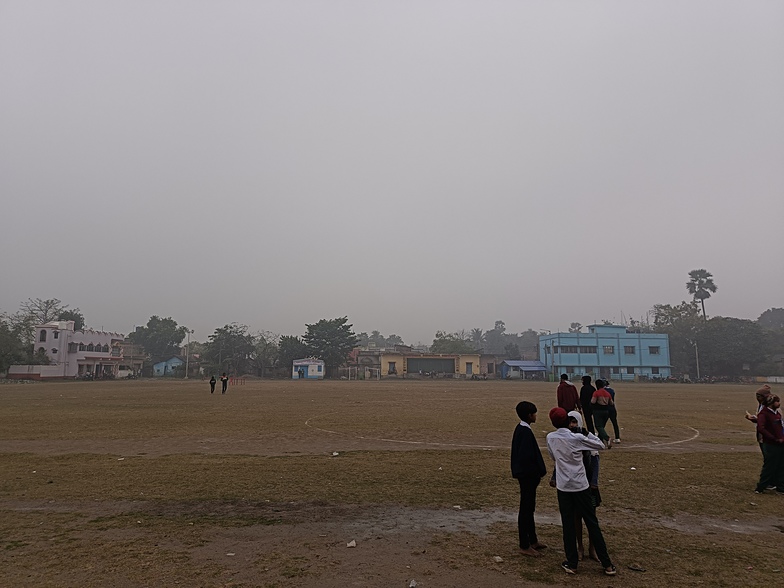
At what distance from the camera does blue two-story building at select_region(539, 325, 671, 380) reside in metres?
91.6

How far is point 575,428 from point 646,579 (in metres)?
1.71

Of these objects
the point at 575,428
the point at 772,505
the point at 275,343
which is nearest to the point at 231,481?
the point at 575,428

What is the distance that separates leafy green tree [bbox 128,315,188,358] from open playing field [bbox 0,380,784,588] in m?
117

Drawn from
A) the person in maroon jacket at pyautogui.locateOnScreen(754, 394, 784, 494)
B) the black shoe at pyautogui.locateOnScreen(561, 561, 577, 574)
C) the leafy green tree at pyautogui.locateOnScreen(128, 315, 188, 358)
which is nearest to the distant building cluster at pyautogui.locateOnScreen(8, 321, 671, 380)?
the leafy green tree at pyautogui.locateOnScreen(128, 315, 188, 358)

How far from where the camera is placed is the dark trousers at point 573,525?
5758 mm

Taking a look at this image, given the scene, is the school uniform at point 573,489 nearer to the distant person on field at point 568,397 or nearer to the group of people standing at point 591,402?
the group of people standing at point 591,402

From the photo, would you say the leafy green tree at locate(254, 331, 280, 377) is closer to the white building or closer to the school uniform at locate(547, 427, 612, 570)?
the white building


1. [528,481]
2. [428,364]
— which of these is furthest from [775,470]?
[428,364]

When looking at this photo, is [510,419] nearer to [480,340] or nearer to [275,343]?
[275,343]

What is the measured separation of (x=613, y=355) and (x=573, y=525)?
94.8 m

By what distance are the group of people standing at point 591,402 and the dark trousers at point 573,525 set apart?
704 centimetres

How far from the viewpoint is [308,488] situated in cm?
968

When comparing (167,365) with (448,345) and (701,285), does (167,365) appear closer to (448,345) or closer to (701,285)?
(448,345)

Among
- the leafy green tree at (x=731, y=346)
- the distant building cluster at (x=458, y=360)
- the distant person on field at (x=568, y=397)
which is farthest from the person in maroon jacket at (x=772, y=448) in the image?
the leafy green tree at (x=731, y=346)
